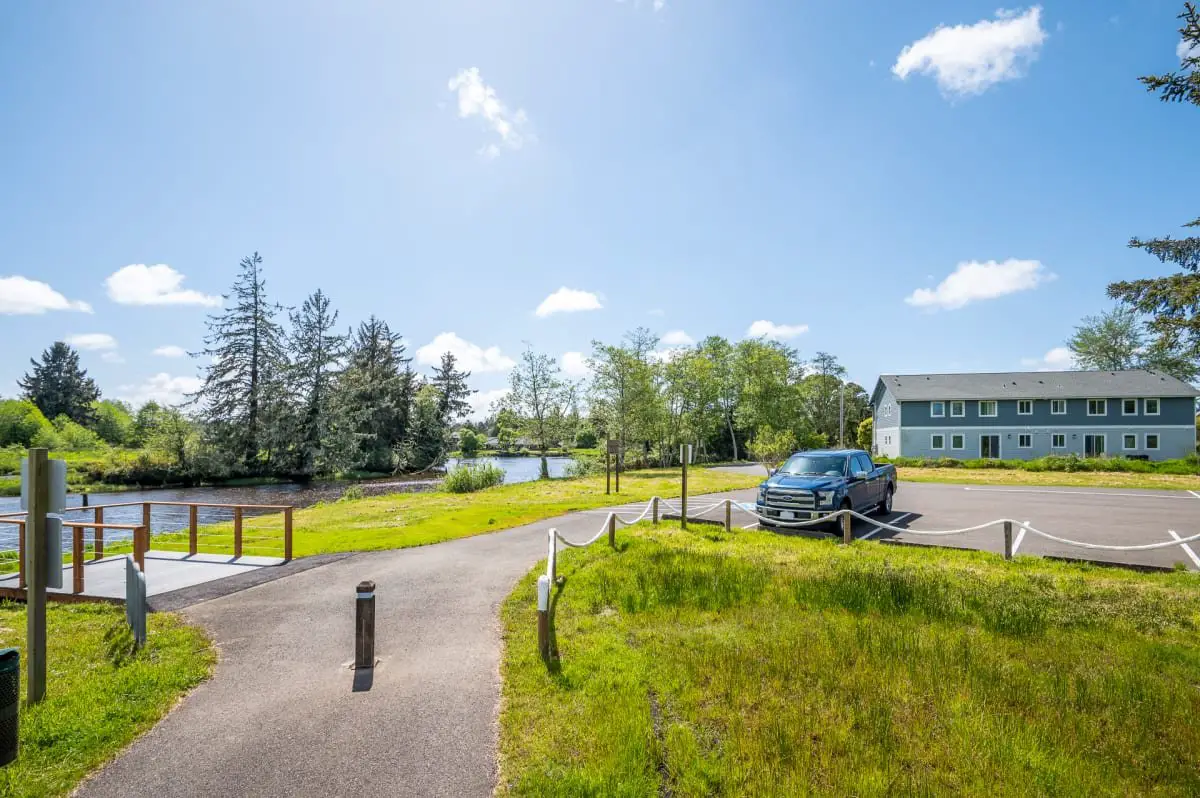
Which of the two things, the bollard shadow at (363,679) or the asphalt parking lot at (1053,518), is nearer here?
the bollard shadow at (363,679)

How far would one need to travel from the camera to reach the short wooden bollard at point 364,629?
231 inches

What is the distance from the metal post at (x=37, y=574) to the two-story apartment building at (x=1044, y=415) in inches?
1989

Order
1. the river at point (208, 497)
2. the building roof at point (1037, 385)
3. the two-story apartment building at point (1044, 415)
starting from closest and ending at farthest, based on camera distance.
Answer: the river at point (208, 497), the two-story apartment building at point (1044, 415), the building roof at point (1037, 385)

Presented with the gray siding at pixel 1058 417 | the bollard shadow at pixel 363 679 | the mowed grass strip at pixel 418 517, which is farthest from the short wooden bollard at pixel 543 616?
the gray siding at pixel 1058 417

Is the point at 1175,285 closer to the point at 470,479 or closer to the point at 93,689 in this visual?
the point at 93,689

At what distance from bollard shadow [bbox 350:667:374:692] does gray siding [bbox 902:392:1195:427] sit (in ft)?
160

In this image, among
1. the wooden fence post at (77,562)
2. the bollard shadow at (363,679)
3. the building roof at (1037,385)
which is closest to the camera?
the bollard shadow at (363,679)

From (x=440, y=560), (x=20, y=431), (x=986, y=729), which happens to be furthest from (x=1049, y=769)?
(x=20, y=431)

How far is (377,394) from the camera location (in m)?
49.3

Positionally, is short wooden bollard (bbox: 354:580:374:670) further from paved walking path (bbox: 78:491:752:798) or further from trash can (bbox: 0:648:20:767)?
trash can (bbox: 0:648:20:767)

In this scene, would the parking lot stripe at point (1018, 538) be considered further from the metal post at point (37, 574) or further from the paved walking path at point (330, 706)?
the metal post at point (37, 574)

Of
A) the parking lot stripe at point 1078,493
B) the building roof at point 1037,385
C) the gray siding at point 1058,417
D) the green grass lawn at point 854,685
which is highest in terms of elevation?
the building roof at point 1037,385

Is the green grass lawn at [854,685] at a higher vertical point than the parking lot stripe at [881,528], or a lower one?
higher

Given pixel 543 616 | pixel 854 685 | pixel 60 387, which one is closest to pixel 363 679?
pixel 543 616
